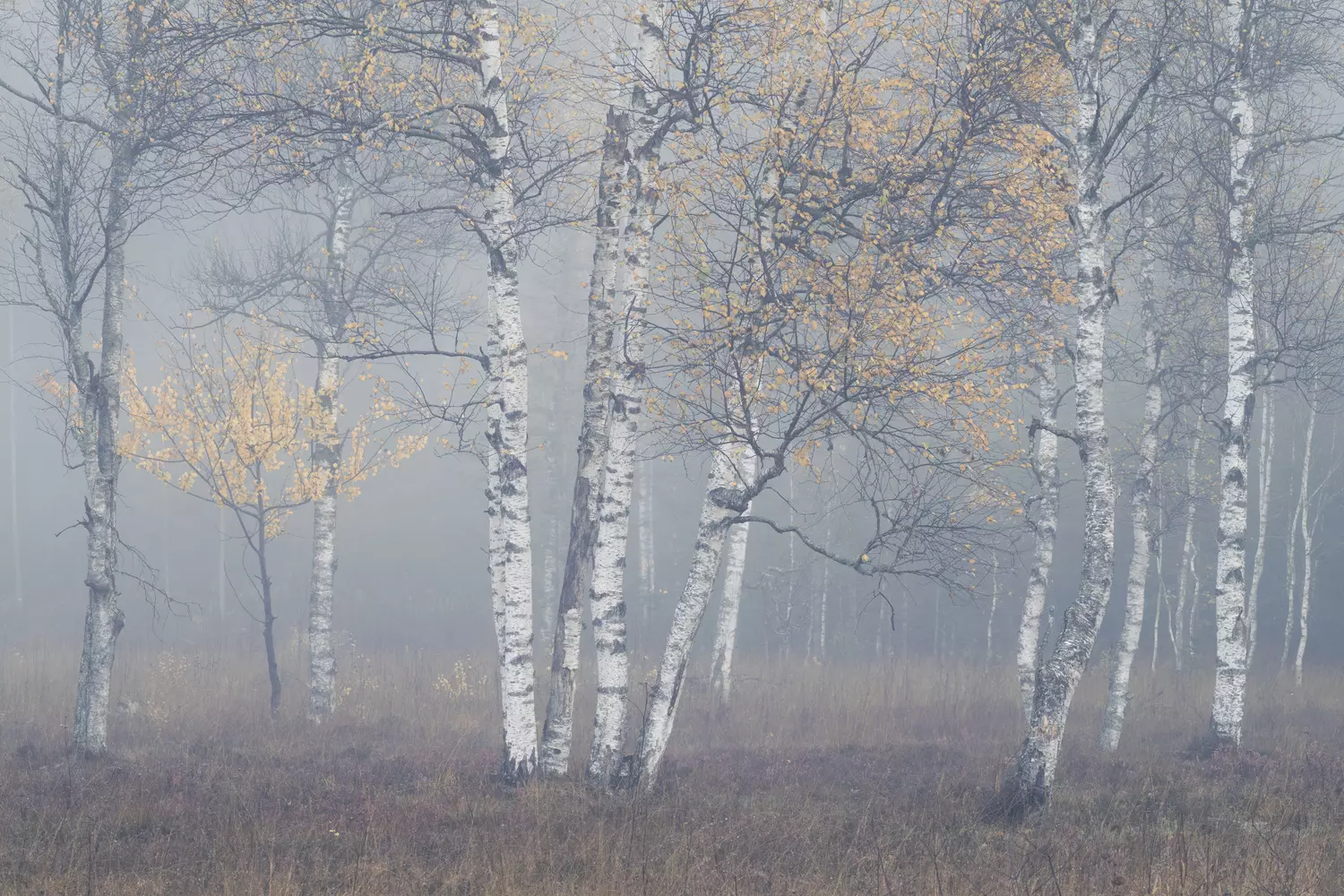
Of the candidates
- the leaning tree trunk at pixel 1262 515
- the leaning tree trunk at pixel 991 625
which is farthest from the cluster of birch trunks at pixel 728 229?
the leaning tree trunk at pixel 1262 515

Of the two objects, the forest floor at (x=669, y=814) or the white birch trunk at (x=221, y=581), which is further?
the white birch trunk at (x=221, y=581)

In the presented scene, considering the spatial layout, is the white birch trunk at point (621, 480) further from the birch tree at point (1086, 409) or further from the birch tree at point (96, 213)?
the birch tree at point (96, 213)

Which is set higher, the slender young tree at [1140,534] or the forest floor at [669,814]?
the slender young tree at [1140,534]

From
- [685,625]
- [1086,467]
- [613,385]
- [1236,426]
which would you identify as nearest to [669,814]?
[685,625]

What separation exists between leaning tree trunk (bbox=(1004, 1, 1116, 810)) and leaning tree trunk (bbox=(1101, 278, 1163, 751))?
19.5ft

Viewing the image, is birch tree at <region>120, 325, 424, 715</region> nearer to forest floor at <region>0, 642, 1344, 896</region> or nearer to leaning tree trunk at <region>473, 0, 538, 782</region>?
forest floor at <region>0, 642, 1344, 896</region>

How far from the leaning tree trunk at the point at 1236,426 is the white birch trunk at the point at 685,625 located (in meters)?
6.49

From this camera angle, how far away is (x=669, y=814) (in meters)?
7.04

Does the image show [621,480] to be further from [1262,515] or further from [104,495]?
[1262,515]

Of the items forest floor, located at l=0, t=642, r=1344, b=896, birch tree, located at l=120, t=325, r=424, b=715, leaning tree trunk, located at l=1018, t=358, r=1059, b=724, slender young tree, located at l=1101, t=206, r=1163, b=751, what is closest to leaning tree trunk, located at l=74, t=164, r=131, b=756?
forest floor, located at l=0, t=642, r=1344, b=896

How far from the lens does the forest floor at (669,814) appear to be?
527cm

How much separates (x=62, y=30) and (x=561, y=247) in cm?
2269

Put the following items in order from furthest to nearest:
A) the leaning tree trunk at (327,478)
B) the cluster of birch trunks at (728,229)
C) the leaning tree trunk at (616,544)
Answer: the leaning tree trunk at (327,478), the leaning tree trunk at (616,544), the cluster of birch trunks at (728,229)

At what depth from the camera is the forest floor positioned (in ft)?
17.3
